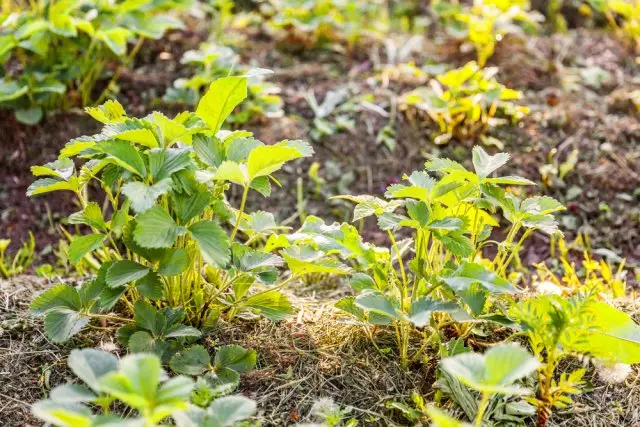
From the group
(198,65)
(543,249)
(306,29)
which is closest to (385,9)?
(306,29)

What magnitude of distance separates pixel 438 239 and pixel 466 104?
131 centimetres

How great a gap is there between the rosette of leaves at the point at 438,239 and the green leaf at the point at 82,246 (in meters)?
0.49

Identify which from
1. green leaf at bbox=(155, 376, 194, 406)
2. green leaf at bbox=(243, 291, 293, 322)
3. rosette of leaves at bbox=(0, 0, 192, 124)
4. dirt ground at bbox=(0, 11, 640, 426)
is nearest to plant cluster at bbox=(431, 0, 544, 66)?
dirt ground at bbox=(0, 11, 640, 426)

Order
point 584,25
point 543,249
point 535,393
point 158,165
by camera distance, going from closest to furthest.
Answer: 1. point 158,165
2. point 535,393
3. point 543,249
4. point 584,25

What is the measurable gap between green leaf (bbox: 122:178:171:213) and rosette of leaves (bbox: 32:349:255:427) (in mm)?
322

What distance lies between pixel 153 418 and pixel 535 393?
1.01m

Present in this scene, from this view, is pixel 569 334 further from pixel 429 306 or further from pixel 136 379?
pixel 136 379

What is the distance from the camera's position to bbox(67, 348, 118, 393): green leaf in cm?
134

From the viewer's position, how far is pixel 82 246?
172 cm

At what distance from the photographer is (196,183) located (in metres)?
1.68

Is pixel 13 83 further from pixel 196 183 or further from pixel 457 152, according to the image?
pixel 457 152

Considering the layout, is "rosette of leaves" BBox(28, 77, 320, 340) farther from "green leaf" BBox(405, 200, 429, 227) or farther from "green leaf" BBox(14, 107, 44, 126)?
"green leaf" BBox(14, 107, 44, 126)

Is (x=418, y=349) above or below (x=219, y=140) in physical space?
below

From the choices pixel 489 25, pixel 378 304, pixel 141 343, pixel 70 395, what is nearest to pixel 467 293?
pixel 378 304
